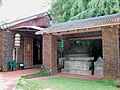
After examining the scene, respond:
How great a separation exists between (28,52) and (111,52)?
853 centimetres

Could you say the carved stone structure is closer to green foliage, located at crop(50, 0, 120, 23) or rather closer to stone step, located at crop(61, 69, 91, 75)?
stone step, located at crop(61, 69, 91, 75)

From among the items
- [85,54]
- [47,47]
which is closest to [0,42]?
[47,47]

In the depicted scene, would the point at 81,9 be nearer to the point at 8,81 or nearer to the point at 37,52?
the point at 37,52

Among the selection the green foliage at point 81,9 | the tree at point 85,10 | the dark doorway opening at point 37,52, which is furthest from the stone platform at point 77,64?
the dark doorway opening at point 37,52

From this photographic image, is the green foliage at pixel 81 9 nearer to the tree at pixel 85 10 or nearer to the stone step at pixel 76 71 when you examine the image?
the tree at pixel 85 10

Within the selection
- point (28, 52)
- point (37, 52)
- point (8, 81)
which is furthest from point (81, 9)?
point (8, 81)

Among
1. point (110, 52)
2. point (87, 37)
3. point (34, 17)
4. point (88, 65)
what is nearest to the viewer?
point (110, 52)

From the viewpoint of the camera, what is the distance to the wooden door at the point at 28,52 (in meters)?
18.0

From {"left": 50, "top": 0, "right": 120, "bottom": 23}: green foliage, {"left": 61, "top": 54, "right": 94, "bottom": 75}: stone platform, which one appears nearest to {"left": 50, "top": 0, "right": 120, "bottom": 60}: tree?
{"left": 50, "top": 0, "right": 120, "bottom": 23}: green foliage

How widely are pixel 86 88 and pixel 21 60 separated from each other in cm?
884

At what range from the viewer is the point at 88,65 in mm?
15227

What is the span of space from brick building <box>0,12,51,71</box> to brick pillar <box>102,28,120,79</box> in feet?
21.2

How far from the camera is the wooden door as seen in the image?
18000 mm

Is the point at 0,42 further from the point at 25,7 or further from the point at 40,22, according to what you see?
the point at 25,7
